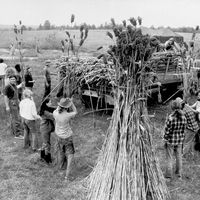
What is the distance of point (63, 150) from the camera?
545 cm

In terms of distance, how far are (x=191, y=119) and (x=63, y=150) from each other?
7.92 feet

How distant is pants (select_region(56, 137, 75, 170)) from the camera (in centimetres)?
526

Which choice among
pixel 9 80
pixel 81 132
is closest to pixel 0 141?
pixel 9 80

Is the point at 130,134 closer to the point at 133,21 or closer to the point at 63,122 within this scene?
the point at 133,21

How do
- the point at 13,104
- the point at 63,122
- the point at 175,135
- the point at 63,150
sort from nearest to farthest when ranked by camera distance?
1. the point at 175,135
2. the point at 63,122
3. the point at 63,150
4. the point at 13,104

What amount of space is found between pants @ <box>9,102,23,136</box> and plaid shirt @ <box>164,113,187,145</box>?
3802mm

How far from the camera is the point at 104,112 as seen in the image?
9.09 m

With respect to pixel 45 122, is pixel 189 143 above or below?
below

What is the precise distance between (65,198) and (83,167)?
3.61ft

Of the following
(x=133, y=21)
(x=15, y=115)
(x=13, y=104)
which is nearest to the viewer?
(x=133, y=21)

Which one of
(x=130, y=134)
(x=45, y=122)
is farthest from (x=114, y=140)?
(x=45, y=122)

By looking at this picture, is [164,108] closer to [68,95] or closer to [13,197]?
[68,95]

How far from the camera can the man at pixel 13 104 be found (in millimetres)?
7221

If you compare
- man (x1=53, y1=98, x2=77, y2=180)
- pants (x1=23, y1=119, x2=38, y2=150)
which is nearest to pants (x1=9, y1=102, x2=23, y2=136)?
pants (x1=23, y1=119, x2=38, y2=150)
